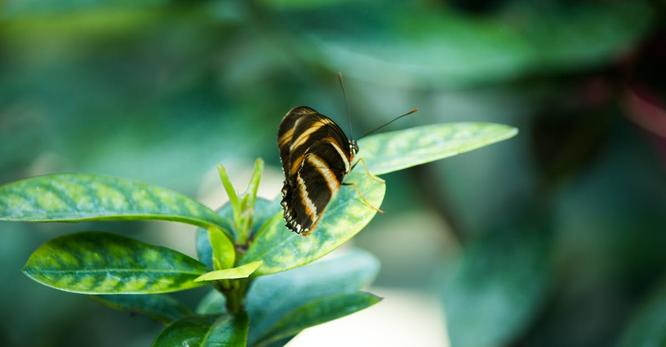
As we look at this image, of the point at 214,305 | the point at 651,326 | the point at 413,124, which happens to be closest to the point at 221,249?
the point at 214,305

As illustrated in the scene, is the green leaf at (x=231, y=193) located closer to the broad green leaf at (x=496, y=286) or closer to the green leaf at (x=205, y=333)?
the green leaf at (x=205, y=333)

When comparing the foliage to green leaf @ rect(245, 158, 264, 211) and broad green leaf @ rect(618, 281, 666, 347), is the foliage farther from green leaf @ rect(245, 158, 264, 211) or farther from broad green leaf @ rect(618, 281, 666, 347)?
broad green leaf @ rect(618, 281, 666, 347)

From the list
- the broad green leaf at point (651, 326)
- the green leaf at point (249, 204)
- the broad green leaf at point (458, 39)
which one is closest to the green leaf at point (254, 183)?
the green leaf at point (249, 204)

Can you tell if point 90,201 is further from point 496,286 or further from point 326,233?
point 496,286

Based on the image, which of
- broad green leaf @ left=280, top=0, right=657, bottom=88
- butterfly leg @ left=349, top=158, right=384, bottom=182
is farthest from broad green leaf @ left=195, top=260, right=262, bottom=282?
broad green leaf @ left=280, top=0, right=657, bottom=88

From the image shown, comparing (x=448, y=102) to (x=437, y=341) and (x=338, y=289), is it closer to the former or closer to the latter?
(x=437, y=341)

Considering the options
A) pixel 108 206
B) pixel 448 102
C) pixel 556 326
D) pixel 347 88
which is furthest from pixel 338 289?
pixel 448 102
